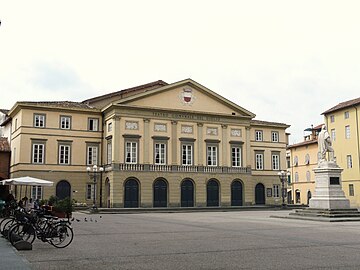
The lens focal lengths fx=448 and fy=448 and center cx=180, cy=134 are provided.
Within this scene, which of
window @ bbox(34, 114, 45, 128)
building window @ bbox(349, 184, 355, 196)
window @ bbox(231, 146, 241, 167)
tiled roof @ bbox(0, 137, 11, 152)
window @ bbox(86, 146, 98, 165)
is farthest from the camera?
building window @ bbox(349, 184, 355, 196)

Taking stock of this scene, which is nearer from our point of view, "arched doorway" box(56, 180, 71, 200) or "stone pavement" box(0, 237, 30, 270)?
"stone pavement" box(0, 237, 30, 270)

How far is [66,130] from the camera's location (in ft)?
141

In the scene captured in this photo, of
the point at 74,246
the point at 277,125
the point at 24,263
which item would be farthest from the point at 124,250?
the point at 277,125

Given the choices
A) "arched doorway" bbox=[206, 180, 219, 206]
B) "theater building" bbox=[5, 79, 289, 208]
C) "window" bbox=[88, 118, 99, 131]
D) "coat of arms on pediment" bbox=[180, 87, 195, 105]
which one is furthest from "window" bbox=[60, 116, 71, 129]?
"arched doorway" bbox=[206, 180, 219, 206]

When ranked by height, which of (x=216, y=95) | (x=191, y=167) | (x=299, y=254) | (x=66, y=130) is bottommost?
(x=299, y=254)

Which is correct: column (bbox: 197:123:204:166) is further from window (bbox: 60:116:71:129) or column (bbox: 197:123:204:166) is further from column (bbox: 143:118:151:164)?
window (bbox: 60:116:71:129)

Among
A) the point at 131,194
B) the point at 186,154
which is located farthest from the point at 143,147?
the point at 186,154

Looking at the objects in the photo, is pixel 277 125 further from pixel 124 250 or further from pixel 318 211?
pixel 124 250

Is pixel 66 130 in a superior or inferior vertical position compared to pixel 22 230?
superior

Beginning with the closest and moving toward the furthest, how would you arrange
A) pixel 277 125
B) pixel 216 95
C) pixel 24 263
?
pixel 24 263 → pixel 216 95 → pixel 277 125

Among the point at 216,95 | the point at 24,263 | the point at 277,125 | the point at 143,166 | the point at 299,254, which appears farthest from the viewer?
the point at 277,125

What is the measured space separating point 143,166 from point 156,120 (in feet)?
15.6

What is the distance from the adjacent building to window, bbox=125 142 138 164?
2451 cm

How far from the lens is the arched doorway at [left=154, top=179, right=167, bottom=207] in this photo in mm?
43625
